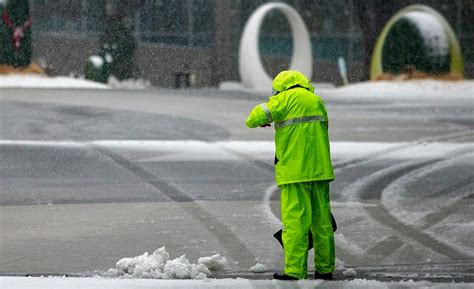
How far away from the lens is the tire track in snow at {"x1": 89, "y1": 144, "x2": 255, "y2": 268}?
30.3 feet

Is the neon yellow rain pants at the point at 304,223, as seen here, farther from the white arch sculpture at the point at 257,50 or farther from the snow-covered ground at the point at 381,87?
the white arch sculpture at the point at 257,50

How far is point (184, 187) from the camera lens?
48.1 feet

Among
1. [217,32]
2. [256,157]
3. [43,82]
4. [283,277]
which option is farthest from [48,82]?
[283,277]

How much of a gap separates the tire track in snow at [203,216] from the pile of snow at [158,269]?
0.87 metres

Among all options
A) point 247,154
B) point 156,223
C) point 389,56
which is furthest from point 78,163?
point 389,56

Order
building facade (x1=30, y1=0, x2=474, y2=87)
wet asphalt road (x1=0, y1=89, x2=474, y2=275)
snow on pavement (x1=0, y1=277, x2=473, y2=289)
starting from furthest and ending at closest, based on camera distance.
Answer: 1. building facade (x1=30, y1=0, x2=474, y2=87)
2. wet asphalt road (x1=0, y1=89, x2=474, y2=275)
3. snow on pavement (x1=0, y1=277, x2=473, y2=289)

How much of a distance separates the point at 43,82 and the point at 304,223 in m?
30.2

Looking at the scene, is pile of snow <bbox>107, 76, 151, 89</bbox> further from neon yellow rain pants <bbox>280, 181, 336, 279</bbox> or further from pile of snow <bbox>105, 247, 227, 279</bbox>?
neon yellow rain pants <bbox>280, 181, 336, 279</bbox>

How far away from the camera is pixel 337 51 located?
43.8m

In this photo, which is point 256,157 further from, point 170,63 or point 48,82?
point 170,63

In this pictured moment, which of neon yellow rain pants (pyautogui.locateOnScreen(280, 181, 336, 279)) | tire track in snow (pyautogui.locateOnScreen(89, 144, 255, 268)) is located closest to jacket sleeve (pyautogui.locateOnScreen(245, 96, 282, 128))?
neon yellow rain pants (pyautogui.locateOnScreen(280, 181, 336, 279))

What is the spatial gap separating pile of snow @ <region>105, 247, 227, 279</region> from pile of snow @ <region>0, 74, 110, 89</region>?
28.3 m

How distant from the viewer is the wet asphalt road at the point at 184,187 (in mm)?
9500

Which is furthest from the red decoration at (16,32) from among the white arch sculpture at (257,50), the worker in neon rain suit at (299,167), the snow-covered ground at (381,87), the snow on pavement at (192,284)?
the snow on pavement at (192,284)
